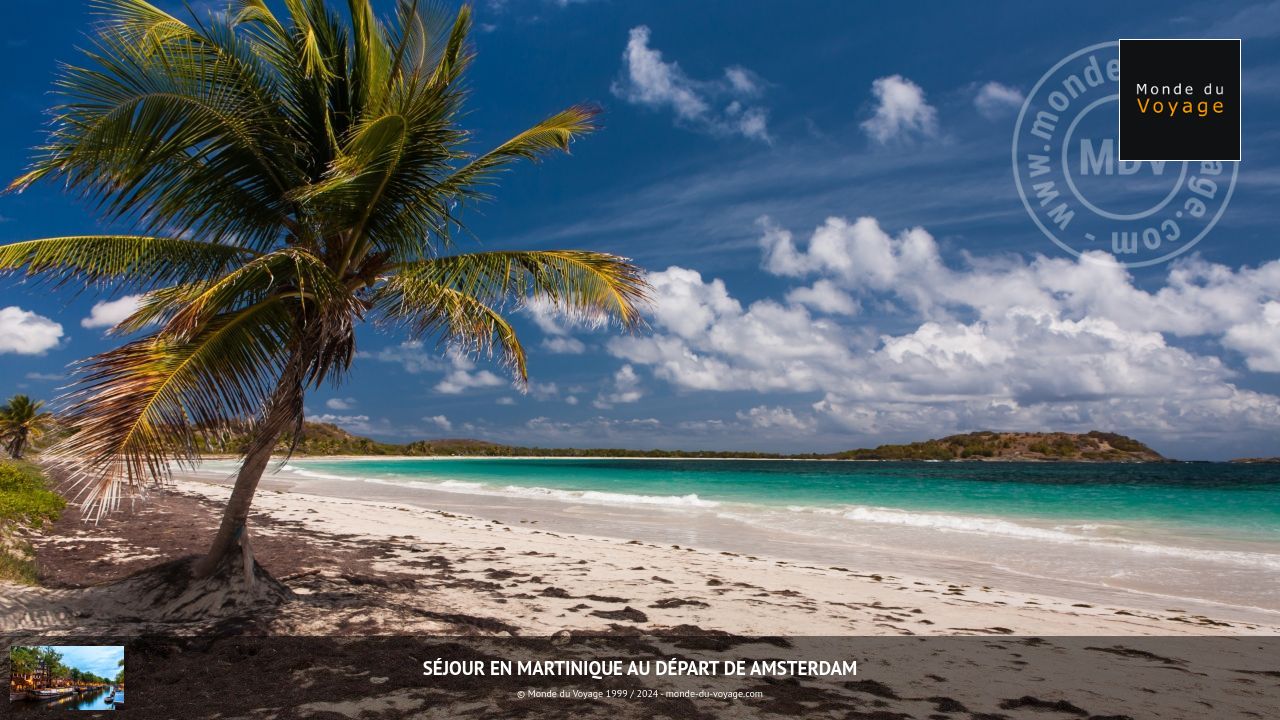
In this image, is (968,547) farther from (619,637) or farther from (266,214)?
(266,214)

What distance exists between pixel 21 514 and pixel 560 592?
9.00 meters

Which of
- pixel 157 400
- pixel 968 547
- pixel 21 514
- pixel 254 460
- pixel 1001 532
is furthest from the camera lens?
pixel 1001 532

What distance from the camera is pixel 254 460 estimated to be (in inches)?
237

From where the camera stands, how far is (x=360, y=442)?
125 metres

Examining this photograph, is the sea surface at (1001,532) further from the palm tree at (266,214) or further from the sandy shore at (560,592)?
the palm tree at (266,214)

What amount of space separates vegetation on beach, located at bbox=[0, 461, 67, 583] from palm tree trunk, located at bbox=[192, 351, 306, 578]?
2067 mm

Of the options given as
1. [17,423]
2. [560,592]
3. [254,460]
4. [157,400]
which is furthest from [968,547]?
[17,423]

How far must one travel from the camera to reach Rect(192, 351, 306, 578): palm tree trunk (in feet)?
19.1

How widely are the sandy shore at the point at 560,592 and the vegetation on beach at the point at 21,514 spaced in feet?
1.07

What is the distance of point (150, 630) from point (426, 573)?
356cm

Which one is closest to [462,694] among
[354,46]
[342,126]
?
[342,126]

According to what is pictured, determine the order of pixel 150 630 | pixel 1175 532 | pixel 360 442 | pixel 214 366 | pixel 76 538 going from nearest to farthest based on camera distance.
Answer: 1. pixel 214 366
2. pixel 150 630
3. pixel 76 538
4. pixel 1175 532
5. pixel 360 442

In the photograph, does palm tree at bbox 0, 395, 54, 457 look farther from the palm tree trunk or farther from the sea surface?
the palm tree trunk

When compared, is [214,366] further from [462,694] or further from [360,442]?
[360,442]
